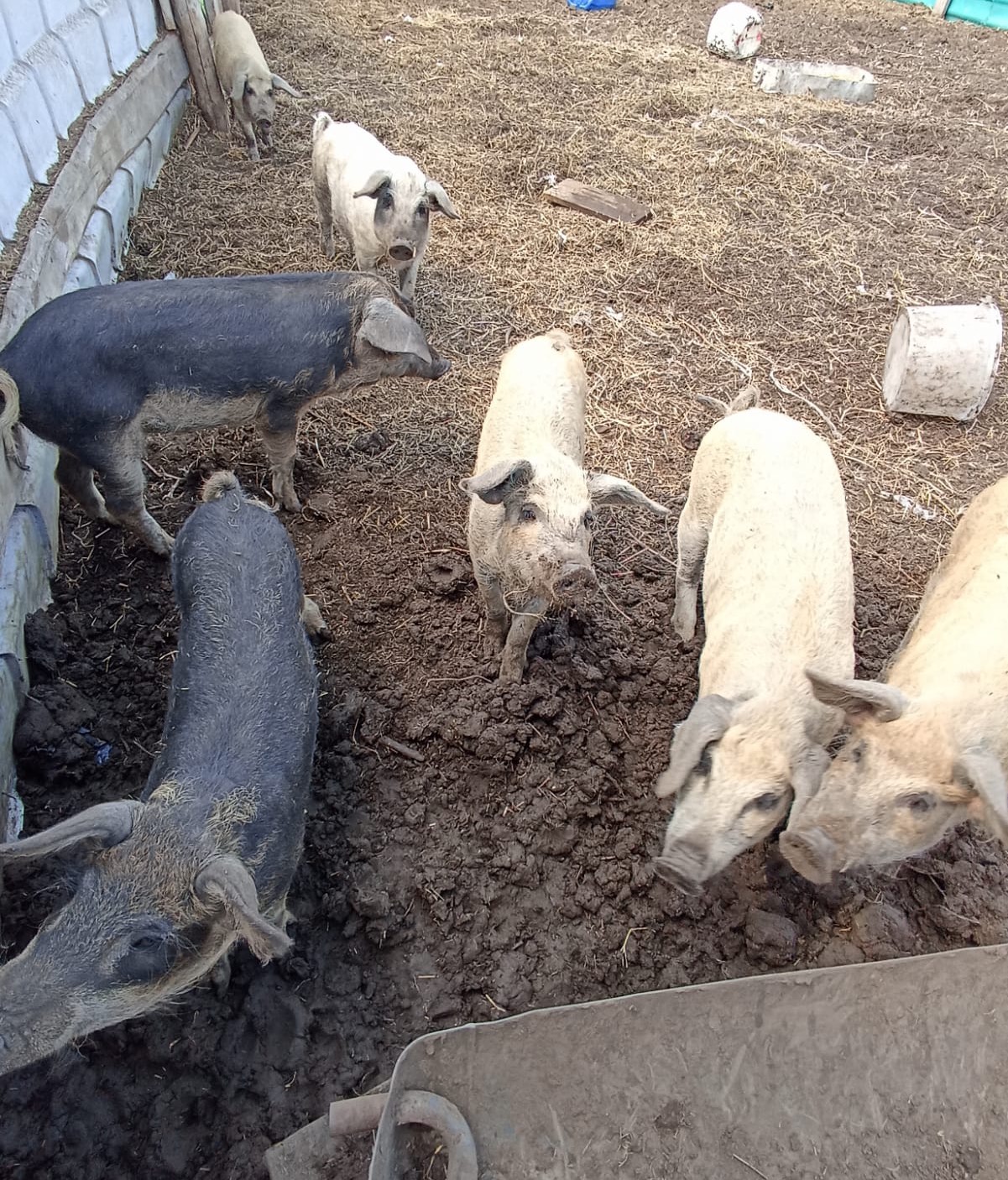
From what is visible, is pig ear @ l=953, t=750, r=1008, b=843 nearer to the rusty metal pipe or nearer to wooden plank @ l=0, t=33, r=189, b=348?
the rusty metal pipe

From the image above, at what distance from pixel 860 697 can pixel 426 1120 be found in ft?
5.65

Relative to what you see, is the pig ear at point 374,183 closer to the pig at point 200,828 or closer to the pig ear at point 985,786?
the pig at point 200,828

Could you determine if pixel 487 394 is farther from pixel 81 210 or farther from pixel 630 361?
Answer: pixel 81 210

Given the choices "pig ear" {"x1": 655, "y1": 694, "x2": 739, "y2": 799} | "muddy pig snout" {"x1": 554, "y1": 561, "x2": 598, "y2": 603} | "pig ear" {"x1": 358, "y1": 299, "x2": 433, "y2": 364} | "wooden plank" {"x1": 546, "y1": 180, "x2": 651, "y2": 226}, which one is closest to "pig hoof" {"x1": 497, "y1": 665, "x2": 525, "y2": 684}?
"muddy pig snout" {"x1": 554, "y1": 561, "x2": 598, "y2": 603}

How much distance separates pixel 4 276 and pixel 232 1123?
12.8 ft

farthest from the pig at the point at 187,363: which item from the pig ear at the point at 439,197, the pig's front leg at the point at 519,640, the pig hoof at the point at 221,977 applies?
the pig hoof at the point at 221,977

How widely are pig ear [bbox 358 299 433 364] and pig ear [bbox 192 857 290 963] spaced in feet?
9.54

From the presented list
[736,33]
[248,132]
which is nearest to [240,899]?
[248,132]

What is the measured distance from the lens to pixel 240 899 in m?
2.09

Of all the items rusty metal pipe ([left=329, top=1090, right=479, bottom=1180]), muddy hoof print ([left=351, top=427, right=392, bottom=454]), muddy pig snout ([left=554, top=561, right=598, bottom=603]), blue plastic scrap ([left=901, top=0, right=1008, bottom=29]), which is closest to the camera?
rusty metal pipe ([left=329, top=1090, right=479, bottom=1180])

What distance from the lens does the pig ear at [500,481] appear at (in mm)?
3131

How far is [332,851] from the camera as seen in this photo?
3178mm

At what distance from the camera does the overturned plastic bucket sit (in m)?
2.07

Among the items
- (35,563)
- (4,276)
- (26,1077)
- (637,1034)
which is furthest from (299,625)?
(4,276)
